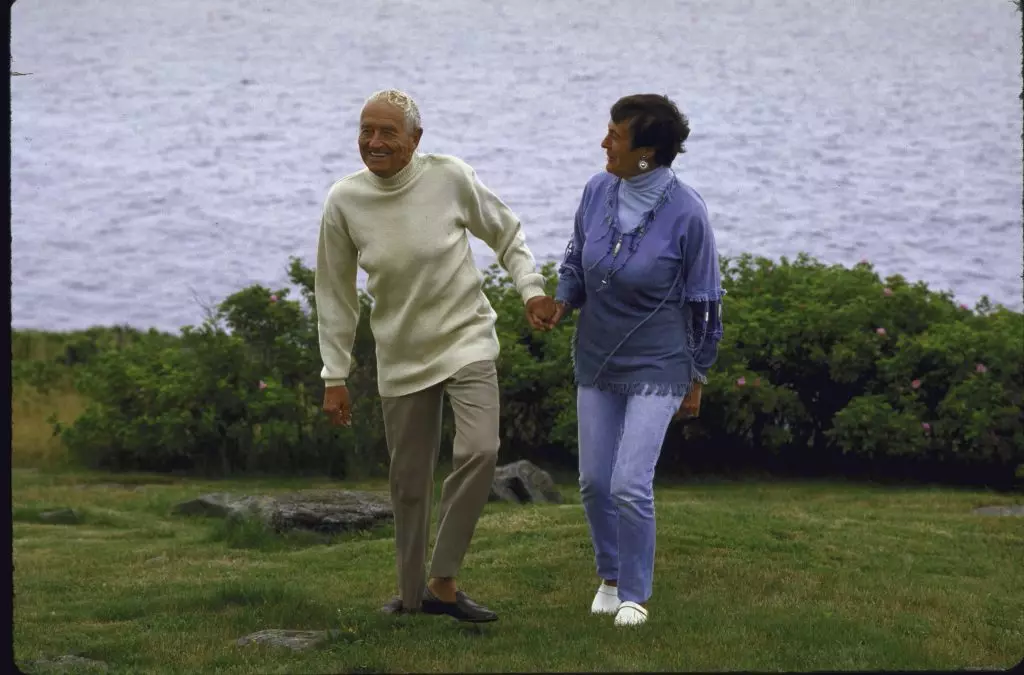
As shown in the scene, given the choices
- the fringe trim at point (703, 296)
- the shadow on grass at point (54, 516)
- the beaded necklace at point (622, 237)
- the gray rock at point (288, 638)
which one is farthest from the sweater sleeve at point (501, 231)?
the shadow on grass at point (54, 516)

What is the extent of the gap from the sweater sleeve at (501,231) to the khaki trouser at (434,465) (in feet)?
1.24

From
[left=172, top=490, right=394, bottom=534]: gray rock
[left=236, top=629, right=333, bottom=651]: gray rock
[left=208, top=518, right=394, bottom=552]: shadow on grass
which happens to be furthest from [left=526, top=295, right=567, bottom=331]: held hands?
[left=172, top=490, right=394, bottom=534]: gray rock

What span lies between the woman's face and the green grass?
183cm

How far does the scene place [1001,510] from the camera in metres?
10.3

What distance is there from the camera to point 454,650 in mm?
5598

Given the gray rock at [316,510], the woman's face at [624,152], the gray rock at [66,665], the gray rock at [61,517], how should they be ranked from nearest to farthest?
the gray rock at [66,665], the woman's face at [624,152], the gray rock at [316,510], the gray rock at [61,517]

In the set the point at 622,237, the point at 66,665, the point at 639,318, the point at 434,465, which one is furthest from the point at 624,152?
the point at 66,665

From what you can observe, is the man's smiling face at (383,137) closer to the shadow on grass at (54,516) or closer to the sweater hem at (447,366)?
the sweater hem at (447,366)

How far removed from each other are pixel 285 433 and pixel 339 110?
15.0 m

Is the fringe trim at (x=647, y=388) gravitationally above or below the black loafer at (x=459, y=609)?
above

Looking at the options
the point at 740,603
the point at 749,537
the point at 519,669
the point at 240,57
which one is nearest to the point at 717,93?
the point at 240,57

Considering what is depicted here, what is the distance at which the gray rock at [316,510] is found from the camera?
9258 millimetres

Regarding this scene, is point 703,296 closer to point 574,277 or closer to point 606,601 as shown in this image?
point 574,277

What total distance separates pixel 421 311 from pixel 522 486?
460 centimetres
